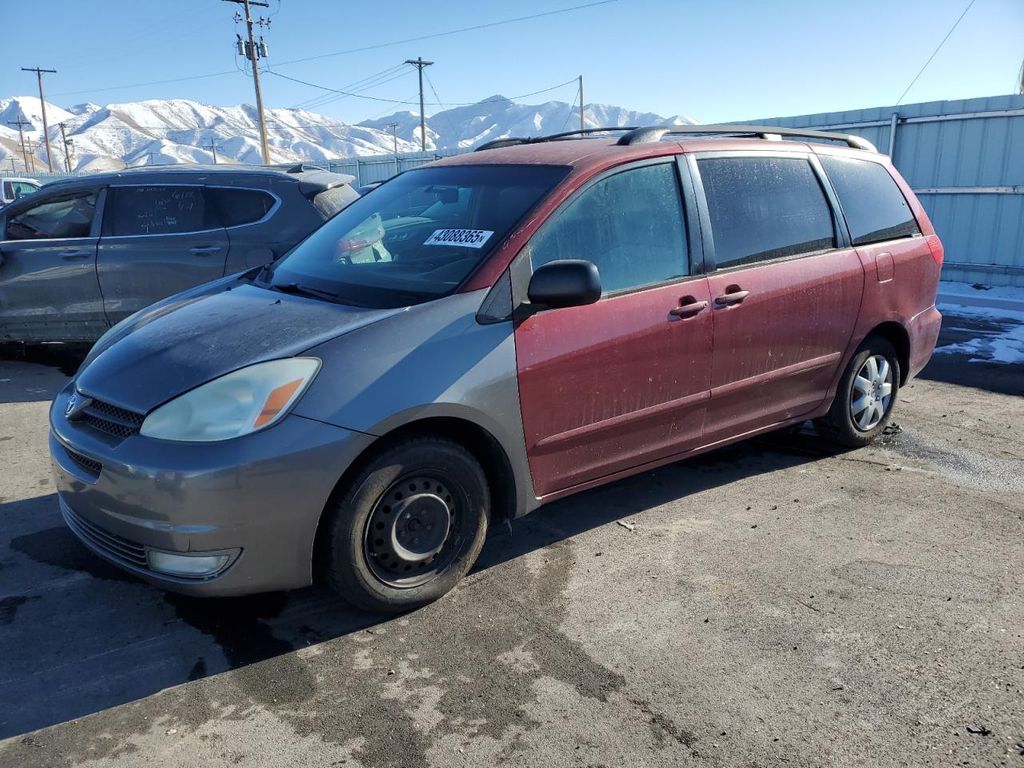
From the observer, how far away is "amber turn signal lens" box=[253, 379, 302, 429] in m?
2.74

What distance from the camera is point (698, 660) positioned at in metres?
2.84

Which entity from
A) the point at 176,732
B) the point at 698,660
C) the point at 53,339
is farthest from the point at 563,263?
the point at 53,339

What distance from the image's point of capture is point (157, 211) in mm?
6930

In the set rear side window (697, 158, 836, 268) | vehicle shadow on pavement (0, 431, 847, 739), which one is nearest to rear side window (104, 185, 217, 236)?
vehicle shadow on pavement (0, 431, 847, 739)

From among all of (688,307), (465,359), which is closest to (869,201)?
(688,307)

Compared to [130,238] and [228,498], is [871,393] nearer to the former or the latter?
[228,498]

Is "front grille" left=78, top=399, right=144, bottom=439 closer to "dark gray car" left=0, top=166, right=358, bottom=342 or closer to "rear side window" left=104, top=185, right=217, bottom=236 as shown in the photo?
"dark gray car" left=0, top=166, right=358, bottom=342

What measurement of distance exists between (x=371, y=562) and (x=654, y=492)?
73.0 inches

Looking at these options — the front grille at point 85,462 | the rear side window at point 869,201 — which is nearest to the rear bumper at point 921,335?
the rear side window at point 869,201

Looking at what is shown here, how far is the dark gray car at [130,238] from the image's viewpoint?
679 centimetres

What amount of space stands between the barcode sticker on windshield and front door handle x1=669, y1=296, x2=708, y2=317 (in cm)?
92

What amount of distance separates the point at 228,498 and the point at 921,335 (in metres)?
4.24

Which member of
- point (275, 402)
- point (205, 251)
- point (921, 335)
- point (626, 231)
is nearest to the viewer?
point (275, 402)

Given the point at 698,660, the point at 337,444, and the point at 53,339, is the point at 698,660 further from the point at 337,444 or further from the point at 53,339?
the point at 53,339
